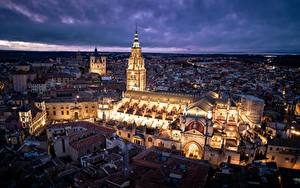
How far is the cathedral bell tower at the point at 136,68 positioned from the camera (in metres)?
74.1

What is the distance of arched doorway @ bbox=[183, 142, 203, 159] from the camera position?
5022 cm

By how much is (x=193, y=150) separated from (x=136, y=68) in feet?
114

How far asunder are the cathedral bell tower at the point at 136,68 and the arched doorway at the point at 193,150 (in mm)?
32412

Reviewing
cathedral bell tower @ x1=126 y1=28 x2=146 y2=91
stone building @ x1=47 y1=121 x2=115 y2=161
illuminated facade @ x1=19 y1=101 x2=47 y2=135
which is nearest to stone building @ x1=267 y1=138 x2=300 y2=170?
stone building @ x1=47 y1=121 x2=115 y2=161

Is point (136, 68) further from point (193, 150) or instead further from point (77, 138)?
point (193, 150)

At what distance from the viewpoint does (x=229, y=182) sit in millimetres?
33125

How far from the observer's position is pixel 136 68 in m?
75.0

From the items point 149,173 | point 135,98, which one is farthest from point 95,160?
point 135,98

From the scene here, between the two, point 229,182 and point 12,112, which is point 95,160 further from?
point 12,112

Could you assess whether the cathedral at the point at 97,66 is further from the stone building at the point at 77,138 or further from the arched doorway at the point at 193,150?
the arched doorway at the point at 193,150

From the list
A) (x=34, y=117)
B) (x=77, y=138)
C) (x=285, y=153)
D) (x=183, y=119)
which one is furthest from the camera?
(x=34, y=117)

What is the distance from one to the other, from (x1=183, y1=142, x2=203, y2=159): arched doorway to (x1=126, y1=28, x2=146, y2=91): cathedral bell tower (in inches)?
1276

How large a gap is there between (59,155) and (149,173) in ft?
86.7

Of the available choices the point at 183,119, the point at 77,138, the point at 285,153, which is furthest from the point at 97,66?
the point at 285,153
